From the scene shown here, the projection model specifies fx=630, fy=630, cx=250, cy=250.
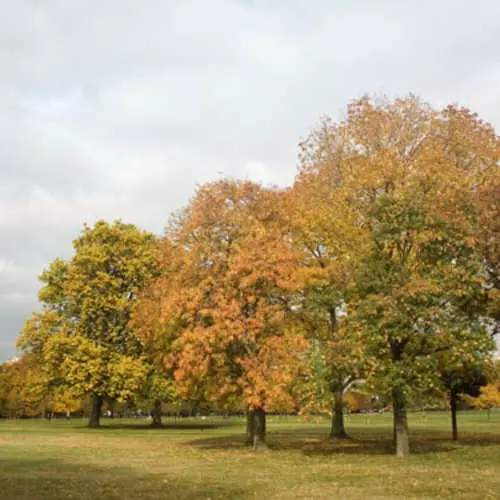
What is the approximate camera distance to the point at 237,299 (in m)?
31.5

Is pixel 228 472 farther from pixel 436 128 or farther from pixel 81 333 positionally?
pixel 81 333

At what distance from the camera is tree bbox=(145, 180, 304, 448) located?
99.0 ft

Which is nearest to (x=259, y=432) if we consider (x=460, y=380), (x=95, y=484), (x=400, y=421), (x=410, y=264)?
(x=400, y=421)

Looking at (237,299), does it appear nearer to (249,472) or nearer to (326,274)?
(326,274)

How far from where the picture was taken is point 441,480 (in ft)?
62.2

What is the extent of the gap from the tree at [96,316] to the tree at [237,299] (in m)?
20.4

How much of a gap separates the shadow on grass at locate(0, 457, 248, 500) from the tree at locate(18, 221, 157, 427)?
2870cm

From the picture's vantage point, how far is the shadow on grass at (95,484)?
16.4m

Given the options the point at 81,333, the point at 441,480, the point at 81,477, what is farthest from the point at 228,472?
the point at 81,333

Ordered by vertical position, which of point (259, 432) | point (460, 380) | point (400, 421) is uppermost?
point (460, 380)

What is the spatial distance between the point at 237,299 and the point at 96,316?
1099 inches

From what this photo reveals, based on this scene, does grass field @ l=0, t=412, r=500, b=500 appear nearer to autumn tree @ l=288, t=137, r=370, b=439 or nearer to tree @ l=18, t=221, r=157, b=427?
autumn tree @ l=288, t=137, r=370, b=439

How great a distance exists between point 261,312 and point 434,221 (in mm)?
9386

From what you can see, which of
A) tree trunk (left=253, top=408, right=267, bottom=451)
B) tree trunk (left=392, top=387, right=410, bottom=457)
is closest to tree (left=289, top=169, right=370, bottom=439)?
tree trunk (left=392, top=387, right=410, bottom=457)
